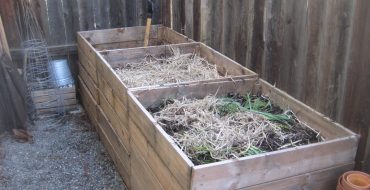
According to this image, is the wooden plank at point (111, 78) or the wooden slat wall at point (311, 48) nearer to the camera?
the wooden slat wall at point (311, 48)

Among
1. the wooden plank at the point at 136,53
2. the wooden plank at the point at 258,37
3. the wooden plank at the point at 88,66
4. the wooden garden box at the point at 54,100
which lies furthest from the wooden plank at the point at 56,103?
the wooden plank at the point at 258,37

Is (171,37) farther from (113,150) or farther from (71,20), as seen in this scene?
(113,150)

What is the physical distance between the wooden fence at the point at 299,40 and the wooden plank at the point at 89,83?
0.61m

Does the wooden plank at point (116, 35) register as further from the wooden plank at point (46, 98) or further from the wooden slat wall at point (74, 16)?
the wooden plank at point (46, 98)

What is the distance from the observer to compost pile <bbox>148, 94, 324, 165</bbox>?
2.08 m

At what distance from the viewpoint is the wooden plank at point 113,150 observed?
3.02 meters

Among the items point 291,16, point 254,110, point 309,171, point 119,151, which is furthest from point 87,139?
point 309,171

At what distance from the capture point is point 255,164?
1.81 m

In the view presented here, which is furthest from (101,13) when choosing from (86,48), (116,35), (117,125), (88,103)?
(117,125)

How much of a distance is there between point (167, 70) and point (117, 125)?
617 millimetres

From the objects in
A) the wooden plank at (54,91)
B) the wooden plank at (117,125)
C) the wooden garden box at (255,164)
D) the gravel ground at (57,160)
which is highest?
the wooden garden box at (255,164)

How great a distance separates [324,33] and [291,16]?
0.34 metres

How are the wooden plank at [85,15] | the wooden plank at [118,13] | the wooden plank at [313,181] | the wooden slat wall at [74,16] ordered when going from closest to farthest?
the wooden plank at [313,181]
the wooden slat wall at [74,16]
the wooden plank at [85,15]
the wooden plank at [118,13]

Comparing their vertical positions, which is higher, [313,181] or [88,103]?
[313,181]
